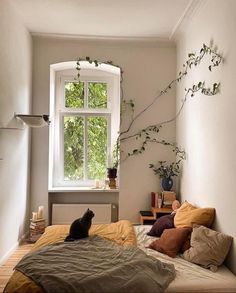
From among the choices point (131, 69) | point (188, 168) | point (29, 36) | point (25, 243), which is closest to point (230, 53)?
point (188, 168)

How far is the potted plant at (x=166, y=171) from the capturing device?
4195 mm

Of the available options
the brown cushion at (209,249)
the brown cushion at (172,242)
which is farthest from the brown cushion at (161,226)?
the brown cushion at (209,249)

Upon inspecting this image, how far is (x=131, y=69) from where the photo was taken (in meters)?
4.41

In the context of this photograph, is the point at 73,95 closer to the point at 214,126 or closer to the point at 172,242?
the point at 214,126

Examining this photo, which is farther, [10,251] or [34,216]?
[34,216]

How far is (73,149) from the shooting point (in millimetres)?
4684

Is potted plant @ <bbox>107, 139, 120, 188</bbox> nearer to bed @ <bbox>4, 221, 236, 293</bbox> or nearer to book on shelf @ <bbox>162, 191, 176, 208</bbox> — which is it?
book on shelf @ <bbox>162, 191, 176, 208</bbox>

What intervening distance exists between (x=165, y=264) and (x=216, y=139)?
1235 mm

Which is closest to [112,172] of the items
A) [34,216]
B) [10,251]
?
[34,216]

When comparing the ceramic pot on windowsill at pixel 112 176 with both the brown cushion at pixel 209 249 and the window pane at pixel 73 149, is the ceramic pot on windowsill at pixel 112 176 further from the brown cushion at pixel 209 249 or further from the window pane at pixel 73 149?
the brown cushion at pixel 209 249

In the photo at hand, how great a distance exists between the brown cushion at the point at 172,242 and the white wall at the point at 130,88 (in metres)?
1.62

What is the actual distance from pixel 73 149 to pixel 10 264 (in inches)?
78.4

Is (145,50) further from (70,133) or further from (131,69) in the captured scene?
(70,133)

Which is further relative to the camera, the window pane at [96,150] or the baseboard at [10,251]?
the window pane at [96,150]
